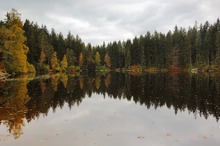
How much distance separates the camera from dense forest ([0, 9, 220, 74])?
81.8 m

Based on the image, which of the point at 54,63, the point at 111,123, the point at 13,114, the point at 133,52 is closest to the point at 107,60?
the point at 133,52

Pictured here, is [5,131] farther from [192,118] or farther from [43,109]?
[192,118]

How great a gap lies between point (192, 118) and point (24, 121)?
1103 cm

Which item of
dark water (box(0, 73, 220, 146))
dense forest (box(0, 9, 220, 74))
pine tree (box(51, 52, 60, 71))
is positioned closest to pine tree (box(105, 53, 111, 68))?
dense forest (box(0, 9, 220, 74))

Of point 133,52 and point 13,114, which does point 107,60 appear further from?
point 13,114

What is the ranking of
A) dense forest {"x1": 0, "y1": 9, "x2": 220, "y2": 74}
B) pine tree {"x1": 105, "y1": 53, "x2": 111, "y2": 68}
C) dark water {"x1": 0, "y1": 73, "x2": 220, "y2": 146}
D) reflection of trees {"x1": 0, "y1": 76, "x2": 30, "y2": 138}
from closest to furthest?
dark water {"x1": 0, "y1": 73, "x2": 220, "y2": 146} < reflection of trees {"x1": 0, "y1": 76, "x2": 30, "y2": 138} < dense forest {"x1": 0, "y1": 9, "x2": 220, "y2": 74} < pine tree {"x1": 105, "y1": 53, "x2": 111, "y2": 68}

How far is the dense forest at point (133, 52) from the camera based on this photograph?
3219 inches

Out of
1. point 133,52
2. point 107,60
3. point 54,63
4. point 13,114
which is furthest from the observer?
point 107,60

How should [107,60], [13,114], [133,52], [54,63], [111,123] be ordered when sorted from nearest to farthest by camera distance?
[111,123]
[13,114]
[54,63]
[133,52]
[107,60]

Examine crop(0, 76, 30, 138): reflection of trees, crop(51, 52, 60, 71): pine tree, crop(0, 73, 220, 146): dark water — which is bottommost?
crop(0, 73, 220, 146): dark water

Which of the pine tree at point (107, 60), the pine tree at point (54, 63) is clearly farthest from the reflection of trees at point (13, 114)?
the pine tree at point (107, 60)

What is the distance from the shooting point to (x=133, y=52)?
131 meters

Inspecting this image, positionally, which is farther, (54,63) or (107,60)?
(107,60)

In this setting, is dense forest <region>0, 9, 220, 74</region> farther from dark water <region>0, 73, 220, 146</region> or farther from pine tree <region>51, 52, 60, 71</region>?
dark water <region>0, 73, 220, 146</region>
